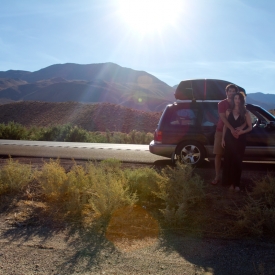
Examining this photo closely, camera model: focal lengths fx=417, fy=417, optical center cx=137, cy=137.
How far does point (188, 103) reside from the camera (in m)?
10.5

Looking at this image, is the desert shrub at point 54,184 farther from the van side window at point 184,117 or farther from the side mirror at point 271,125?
the side mirror at point 271,125

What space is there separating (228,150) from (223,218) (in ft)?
6.71

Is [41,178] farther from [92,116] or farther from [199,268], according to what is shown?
[92,116]

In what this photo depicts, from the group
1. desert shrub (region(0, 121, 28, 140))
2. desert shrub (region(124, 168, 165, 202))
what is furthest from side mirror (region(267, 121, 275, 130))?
desert shrub (region(0, 121, 28, 140))

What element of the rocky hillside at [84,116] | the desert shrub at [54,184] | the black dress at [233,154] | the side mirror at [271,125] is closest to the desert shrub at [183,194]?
the black dress at [233,154]

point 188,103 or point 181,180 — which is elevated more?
point 188,103

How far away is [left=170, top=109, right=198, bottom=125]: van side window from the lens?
10492 mm

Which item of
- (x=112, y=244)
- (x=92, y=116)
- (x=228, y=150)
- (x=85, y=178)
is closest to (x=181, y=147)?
(x=228, y=150)

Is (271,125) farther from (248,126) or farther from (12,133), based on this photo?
(12,133)

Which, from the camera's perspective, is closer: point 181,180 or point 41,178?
point 181,180

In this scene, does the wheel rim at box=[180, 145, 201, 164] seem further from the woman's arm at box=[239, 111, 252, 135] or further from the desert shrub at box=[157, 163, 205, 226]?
the desert shrub at box=[157, 163, 205, 226]

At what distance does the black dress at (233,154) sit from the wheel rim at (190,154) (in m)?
2.84

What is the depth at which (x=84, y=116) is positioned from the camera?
203 feet

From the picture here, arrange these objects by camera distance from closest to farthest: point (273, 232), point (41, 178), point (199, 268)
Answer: point (199, 268) → point (273, 232) → point (41, 178)
